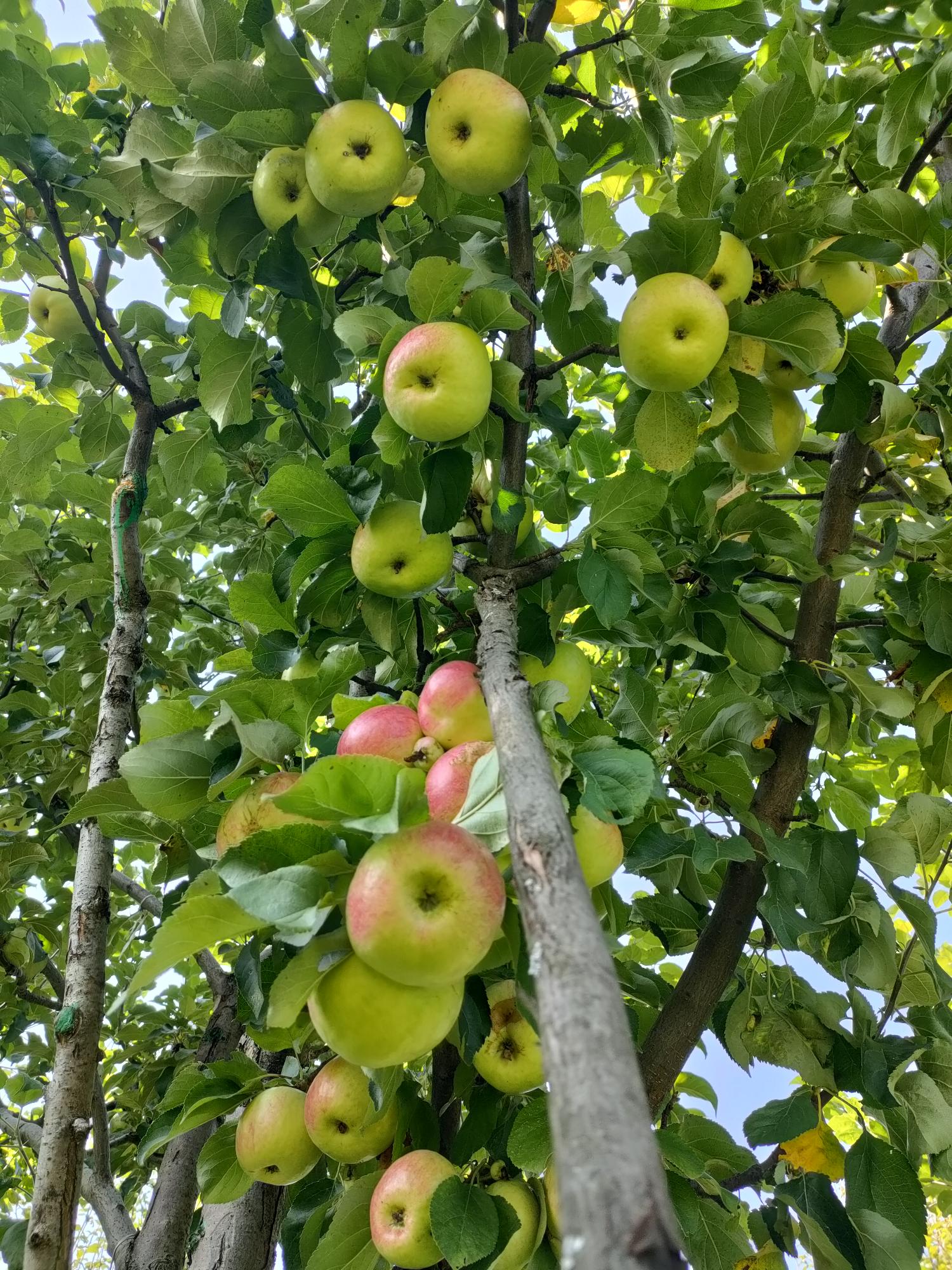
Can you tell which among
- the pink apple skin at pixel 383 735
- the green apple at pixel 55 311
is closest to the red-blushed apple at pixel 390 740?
the pink apple skin at pixel 383 735

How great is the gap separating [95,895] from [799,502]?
2.61m

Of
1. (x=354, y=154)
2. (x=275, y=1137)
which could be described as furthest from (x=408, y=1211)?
(x=354, y=154)

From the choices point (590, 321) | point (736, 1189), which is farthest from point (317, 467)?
point (736, 1189)

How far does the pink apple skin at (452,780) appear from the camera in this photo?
1.37 metres

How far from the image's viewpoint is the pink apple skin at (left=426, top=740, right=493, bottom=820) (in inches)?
54.1

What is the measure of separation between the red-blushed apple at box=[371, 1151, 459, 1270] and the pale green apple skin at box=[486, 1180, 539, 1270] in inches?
4.5

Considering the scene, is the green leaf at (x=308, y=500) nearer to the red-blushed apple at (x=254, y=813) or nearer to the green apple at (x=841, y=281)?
the red-blushed apple at (x=254, y=813)

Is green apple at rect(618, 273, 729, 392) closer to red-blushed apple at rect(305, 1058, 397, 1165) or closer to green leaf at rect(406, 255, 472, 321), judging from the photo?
green leaf at rect(406, 255, 472, 321)

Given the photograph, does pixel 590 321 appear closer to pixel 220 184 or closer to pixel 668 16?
pixel 668 16

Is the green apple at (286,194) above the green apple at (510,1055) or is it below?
above

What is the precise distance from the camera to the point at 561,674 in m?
1.83

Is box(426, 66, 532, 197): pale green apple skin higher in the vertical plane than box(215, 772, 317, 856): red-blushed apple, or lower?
higher

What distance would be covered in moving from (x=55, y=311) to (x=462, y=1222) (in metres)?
3.13

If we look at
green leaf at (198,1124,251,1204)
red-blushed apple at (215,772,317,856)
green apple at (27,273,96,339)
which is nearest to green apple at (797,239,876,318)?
red-blushed apple at (215,772,317,856)
